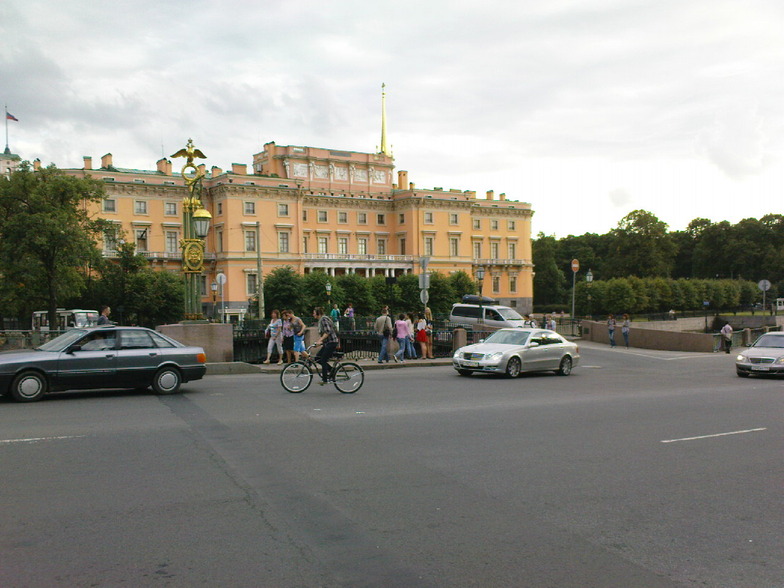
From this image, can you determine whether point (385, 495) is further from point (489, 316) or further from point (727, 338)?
point (727, 338)

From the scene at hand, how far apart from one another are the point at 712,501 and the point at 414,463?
3.38m

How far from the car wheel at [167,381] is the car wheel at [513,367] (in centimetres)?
962

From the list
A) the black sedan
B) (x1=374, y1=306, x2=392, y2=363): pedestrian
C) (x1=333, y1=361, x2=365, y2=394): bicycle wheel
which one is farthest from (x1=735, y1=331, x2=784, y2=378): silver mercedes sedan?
the black sedan

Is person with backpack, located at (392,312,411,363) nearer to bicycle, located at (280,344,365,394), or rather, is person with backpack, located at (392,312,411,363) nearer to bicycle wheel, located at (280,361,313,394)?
bicycle, located at (280,344,365,394)

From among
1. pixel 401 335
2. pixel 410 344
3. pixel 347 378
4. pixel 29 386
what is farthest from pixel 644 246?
pixel 29 386

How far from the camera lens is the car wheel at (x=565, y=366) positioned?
74.6 ft

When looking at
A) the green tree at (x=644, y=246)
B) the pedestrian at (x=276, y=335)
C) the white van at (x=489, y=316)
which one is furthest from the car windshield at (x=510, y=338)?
the green tree at (x=644, y=246)

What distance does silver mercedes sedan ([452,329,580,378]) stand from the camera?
20.6 metres

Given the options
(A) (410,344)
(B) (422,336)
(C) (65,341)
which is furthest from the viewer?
(B) (422,336)

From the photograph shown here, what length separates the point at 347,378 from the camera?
52.4 feet

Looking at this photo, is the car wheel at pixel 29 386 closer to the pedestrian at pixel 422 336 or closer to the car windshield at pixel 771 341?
the pedestrian at pixel 422 336

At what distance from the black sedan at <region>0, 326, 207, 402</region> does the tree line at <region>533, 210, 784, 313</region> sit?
77.2 metres

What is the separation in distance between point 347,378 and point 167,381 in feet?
12.7

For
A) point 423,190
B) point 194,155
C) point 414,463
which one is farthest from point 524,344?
point 423,190
